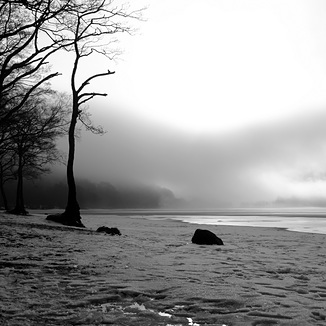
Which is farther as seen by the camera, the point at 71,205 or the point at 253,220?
the point at 253,220

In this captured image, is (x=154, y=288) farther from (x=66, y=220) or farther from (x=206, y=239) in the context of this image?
(x=66, y=220)

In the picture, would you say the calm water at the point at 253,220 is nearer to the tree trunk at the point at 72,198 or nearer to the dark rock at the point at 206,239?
the tree trunk at the point at 72,198

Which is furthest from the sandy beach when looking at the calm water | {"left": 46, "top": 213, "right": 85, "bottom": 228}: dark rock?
the calm water

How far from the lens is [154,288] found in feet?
20.1


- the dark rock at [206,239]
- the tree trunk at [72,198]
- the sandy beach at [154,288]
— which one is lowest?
the dark rock at [206,239]

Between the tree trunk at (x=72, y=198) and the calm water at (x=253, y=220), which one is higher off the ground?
the tree trunk at (x=72, y=198)

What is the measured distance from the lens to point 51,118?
94.5ft

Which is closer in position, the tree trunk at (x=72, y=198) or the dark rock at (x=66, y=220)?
the dark rock at (x=66, y=220)

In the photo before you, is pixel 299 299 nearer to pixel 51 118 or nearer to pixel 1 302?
pixel 1 302

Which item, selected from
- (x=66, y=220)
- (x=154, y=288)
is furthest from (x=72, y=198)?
(x=154, y=288)

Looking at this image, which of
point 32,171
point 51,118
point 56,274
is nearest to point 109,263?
point 56,274

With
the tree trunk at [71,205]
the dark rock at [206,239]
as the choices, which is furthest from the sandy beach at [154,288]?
the tree trunk at [71,205]

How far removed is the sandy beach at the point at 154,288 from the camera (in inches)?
181

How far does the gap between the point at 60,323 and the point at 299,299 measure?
369cm
